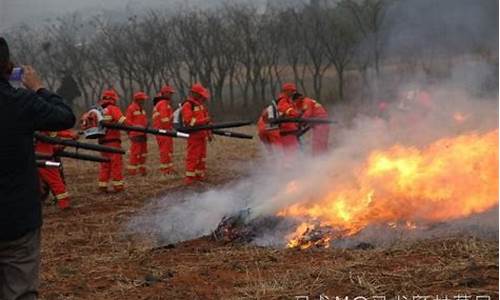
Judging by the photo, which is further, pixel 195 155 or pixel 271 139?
pixel 271 139

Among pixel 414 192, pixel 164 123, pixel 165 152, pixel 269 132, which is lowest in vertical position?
pixel 165 152

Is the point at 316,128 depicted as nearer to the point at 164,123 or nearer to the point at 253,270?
the point at 164,123

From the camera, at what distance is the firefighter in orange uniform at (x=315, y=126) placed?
12.6 m

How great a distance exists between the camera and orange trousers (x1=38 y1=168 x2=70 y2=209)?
991 centimetres

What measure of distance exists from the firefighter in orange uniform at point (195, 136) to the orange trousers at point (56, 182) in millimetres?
2794

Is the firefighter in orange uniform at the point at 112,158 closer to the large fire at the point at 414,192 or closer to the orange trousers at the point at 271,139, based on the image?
the orange trousers at the point at 271,139

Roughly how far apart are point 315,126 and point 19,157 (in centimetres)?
901

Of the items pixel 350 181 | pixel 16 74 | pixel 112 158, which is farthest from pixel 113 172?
pixel 16 74

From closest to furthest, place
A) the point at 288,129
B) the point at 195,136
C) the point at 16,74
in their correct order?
the point at 16,74, the point at 195,136, the point at 288,129

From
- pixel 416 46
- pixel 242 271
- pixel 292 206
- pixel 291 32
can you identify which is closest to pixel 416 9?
pixel 416 46

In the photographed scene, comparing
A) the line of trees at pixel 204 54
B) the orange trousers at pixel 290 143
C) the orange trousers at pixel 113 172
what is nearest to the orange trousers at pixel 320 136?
the orange trousers at pixel 290 143

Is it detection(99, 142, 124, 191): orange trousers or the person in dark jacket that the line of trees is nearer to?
detection(99, 142, 124, 191): orange trousers

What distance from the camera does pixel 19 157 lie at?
4.04m

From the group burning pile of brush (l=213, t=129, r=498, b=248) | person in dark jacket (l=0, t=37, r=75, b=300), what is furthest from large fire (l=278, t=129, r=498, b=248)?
person in dark jacket (l=0, t=37, r=75, b=300)
